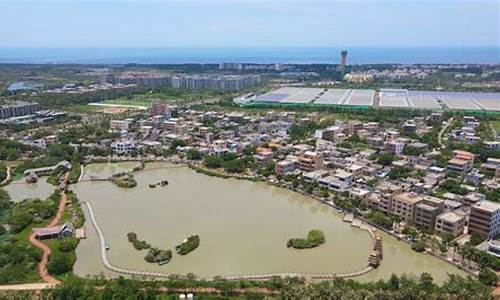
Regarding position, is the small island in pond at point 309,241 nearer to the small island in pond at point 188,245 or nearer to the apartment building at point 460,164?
the small island in pond at point 188,245

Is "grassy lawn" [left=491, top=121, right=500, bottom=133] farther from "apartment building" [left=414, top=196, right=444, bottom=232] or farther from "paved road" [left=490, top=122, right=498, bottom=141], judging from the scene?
"apartment building" [left=414, top=196, right=444, bottom=232]

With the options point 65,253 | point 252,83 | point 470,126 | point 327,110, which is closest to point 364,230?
point 65,253

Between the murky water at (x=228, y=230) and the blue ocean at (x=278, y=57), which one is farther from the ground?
the blue ocean at (x=278, y=57)

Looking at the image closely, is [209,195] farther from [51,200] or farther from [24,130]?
[24,130]

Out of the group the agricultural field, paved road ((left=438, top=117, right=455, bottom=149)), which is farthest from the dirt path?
the agricultural field

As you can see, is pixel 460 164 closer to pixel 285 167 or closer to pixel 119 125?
pixel 285 167

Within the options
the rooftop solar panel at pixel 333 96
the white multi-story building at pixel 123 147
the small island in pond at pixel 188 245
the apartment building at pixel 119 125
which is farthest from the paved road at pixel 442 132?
the apartment building at pixel 119 125
